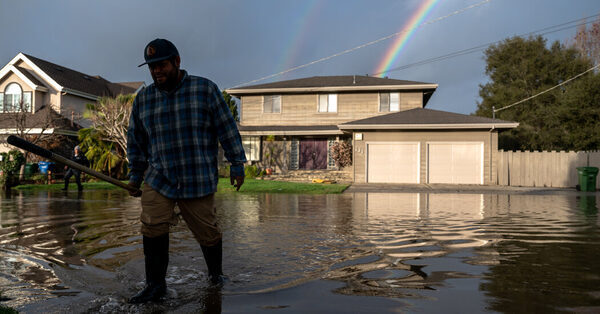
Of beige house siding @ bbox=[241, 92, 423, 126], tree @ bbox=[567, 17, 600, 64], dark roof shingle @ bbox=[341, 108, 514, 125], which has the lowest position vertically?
dark roof shingle @ bbox=[341, 108, 514, 125]

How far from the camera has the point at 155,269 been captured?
11.7ft

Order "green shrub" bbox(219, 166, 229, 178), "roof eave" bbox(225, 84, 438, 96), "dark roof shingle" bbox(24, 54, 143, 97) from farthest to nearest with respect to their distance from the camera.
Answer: "dark roof shingle" bbox(24, 54, 143, 97) → "green shrub" bbox(219, 166, 229, 178) → "roof eave" bbox(225, 84, 438, 96)

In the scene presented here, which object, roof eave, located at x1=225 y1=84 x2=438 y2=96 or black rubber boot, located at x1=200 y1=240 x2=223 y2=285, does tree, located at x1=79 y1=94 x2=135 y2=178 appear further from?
black rubber boot, located at x1=200 y1=240 x2=223 y2=285

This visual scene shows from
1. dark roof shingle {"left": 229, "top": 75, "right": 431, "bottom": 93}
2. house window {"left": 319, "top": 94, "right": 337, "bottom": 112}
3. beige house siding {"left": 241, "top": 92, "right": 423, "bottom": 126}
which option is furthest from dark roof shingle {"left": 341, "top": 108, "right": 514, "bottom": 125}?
house window {"left": 319, "top": 94, "right": 337, "bottom": 112}

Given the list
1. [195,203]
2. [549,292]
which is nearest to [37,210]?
[195,203]

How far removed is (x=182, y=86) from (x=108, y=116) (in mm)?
20755

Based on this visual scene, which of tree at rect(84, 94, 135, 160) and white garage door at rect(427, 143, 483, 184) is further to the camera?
white garage door at rect(427, 143, 483, 184)

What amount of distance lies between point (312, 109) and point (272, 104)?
2.56 meters

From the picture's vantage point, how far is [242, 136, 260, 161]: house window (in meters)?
27.3

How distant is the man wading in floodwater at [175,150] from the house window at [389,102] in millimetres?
24067

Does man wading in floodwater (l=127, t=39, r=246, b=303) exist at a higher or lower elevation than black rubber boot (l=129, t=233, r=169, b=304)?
higher

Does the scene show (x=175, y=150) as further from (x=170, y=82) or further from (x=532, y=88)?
(x=532, y=88)

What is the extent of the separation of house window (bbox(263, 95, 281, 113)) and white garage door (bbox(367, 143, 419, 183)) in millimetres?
7176

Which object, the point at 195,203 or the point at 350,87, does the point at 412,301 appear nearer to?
the point at 195,203
